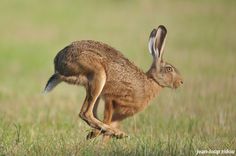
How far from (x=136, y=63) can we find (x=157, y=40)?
29.7ft

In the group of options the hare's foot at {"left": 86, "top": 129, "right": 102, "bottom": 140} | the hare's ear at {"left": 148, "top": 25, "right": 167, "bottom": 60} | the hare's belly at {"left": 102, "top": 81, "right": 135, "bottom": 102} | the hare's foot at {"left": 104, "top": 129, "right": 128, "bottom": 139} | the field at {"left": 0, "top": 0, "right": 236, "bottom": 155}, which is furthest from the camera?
the hare's ear at {"left": 148, "top": 25, "right": 167, "bottom": 60}

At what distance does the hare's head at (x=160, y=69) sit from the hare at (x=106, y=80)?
0.01 metres

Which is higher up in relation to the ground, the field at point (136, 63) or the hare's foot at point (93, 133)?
the field at point (136, 63)

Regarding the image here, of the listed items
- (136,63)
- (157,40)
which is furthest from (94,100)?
(136,63)

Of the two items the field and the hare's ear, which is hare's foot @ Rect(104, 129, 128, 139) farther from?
the hare's ear

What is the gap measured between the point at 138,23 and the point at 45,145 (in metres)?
18.9

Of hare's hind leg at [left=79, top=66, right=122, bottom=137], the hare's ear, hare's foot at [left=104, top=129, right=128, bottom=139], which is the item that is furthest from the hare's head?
hare's foot at [left=104, top=129, right=128, bottom=139]

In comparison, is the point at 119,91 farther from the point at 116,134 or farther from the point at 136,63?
the point at 136,63

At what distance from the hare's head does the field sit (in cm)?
61

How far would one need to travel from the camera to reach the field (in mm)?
8062

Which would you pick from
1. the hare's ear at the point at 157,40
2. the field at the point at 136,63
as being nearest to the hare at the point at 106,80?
the hare's ear at the point at 157,40

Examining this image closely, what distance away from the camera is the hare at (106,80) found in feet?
28.5

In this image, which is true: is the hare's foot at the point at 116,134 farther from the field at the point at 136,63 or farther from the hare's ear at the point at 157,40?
the hare's ear at the point at 157,40

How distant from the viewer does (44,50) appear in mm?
21250
